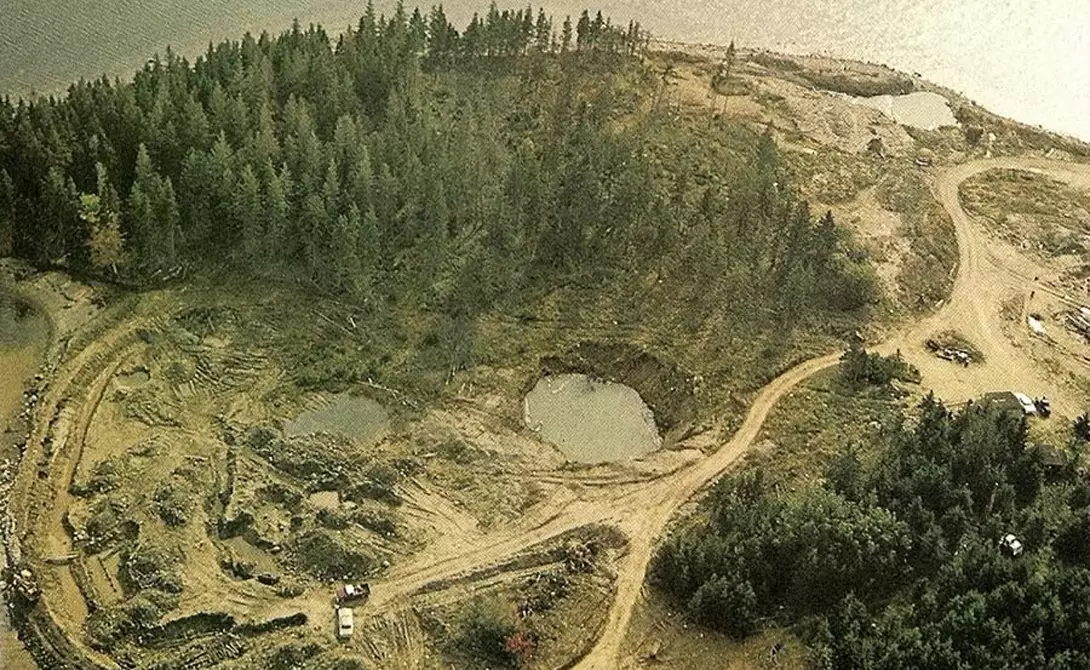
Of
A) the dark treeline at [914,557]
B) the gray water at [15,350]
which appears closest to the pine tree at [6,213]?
the gray water at [15,350]

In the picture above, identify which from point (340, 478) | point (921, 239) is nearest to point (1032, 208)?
point (921, 239)

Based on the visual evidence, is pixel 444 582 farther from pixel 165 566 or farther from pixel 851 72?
pixel 851 72

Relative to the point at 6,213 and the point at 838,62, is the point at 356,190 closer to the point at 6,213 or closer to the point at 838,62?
the point at 6,213

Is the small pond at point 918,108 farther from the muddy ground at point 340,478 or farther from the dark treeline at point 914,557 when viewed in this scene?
the dark treeline at point 914,557

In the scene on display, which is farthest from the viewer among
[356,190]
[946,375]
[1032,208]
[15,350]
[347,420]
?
[1032,208]

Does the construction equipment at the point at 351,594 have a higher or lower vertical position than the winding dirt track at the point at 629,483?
lower

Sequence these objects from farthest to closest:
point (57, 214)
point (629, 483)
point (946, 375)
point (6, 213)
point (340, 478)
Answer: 1. point (946, 375)
2. point (57, 214)
3. point (6, 213)
4. point (629, 483)
5. point (340, 478)
